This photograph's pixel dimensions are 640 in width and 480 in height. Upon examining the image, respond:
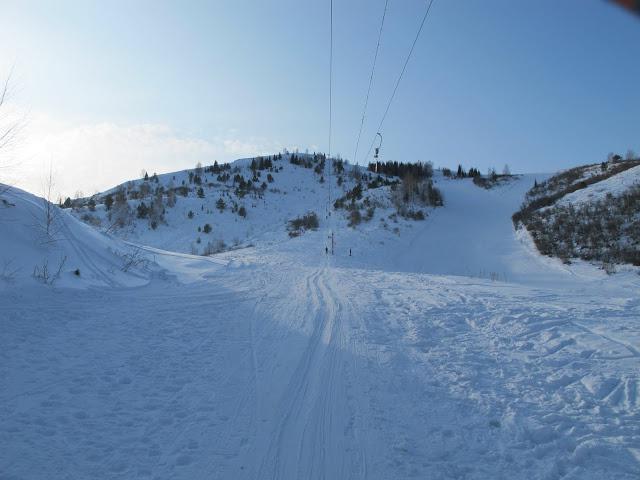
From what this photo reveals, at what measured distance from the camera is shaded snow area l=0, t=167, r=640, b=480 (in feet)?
10.6

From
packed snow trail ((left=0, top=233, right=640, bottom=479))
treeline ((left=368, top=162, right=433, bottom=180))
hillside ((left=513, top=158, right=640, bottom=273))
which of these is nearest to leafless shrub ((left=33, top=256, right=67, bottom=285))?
packed snow trail ((left=0, top=233, right=640, bottom=479))

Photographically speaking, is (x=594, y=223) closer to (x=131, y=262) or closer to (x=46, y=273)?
(x=131, y=262)

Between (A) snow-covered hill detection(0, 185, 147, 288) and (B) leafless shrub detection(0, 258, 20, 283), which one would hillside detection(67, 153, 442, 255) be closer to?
(A) snow-covered hill detection(0, 185, 147, 288)

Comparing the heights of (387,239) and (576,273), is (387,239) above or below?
above

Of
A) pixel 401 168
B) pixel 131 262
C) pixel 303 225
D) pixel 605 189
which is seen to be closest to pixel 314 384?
pixel 131 262

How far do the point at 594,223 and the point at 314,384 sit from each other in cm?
1596

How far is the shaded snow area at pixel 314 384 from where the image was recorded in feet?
10.6

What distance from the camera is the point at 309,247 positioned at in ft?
73.6

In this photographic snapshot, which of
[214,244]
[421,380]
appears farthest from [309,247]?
[421,380]

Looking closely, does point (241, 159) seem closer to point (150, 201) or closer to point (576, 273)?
point (150, 201)

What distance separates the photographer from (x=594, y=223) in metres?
15.7

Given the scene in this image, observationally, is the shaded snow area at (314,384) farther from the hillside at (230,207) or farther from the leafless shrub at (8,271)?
the hillside at (230,207)

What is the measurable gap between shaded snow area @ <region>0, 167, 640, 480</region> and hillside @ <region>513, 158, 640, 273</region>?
5.01 meters

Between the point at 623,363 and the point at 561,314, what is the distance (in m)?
2.28
